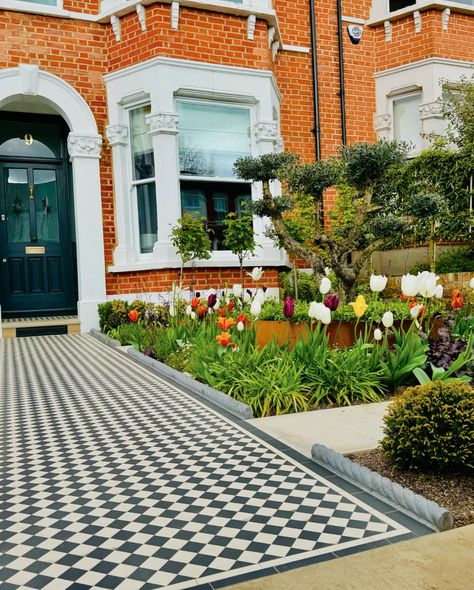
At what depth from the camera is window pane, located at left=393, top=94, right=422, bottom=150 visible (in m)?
11.5

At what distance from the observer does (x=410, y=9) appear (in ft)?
36.1

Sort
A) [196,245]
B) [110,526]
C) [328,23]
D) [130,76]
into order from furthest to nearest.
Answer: [328,23] < [130,76] < [196,245] < [110,526]

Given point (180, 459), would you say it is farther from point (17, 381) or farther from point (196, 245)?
point (196, 245)

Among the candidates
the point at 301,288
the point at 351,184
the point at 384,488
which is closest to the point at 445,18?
the point at 301,288

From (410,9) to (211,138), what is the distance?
4.96 meters

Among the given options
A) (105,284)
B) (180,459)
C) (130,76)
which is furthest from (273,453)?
(130,76)

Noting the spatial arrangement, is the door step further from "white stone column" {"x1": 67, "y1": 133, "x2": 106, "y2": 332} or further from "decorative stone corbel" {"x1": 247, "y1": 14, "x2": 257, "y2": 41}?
"decorative stone corbel" {"x1": 247, "y1": 14, "x2": 257, "y2": 41}

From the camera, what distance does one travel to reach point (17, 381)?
5664mm

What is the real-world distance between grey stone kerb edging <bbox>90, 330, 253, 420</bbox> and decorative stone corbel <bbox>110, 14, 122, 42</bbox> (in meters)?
5.19

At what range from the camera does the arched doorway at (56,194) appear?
359 inches

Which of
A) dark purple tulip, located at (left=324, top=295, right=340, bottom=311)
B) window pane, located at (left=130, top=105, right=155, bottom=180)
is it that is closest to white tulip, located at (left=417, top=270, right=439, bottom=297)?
dark purple tulip, located at (left=324, top=295, right=340, bottom=311)

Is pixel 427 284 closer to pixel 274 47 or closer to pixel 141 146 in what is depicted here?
pixel 141 146

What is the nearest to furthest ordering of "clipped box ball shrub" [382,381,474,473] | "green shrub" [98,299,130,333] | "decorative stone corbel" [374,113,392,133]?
"clipped box ball shrub" [382,381,474,473], "green shrub" [98,299,130,333], "decorative stone corbel" [374,113,392,133]

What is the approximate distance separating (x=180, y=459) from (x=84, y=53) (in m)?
8.05
